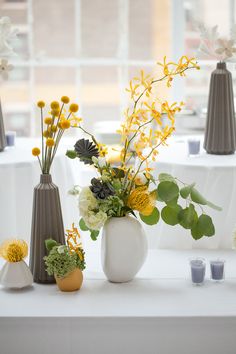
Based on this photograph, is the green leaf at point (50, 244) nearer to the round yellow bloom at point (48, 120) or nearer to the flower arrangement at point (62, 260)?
the flower arrangement at point (62, 260)

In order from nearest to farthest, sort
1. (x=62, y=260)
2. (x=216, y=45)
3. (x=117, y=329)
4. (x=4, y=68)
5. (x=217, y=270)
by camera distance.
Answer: (x=117, y=329)
(x=62, y=260)
(x=217, y=270)
(x=216, y=45)
(x=4, y=68)

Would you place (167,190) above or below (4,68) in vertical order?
below

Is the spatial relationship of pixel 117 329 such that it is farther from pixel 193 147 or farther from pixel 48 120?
pixel 193 147

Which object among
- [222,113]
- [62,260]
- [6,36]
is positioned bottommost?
[62,260]

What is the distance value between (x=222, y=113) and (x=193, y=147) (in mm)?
169

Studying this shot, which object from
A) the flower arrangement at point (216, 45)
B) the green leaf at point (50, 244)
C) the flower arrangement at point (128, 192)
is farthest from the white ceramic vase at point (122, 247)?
the flower arrangement at point (216, 45)

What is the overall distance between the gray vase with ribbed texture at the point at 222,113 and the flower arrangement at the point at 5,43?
0.77 meters

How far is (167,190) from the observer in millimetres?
2168

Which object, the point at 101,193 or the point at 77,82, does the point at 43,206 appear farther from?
the point at 77,82

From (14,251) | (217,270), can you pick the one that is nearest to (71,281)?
(14,251)

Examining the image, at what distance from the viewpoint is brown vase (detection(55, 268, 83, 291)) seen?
6.89 ft

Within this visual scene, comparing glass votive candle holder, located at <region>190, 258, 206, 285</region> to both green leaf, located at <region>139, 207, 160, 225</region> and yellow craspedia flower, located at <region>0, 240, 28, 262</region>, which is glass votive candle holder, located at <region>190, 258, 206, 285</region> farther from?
yellow craspedia flower, located at <region>0, 240, 28, 262</region>

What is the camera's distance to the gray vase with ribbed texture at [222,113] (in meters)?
2.96

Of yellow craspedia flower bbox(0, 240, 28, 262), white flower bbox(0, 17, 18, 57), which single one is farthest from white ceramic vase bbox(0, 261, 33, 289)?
white flower bbox(0, 17, 18, 57)
